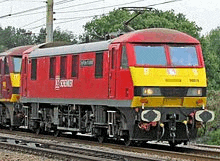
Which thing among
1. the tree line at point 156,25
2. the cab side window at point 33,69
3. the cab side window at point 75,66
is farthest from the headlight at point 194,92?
the tree line at point 156,25

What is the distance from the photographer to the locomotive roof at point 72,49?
744 inches

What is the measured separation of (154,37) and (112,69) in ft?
5.09

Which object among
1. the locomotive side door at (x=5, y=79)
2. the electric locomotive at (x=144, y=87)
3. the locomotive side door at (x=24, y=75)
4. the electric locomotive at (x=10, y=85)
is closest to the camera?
the electric locomotive at (x=144, y=87)

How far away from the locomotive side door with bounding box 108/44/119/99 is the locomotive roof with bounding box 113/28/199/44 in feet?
0.84

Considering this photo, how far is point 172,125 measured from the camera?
56.0ft

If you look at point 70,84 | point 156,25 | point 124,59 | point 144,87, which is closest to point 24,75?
point 70,84

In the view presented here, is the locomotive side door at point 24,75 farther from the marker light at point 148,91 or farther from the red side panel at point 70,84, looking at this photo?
the marker light at point 148,91

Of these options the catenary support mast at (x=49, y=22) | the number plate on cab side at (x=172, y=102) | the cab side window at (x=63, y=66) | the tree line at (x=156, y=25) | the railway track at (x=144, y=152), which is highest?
the tree line at (x=156, y=25)

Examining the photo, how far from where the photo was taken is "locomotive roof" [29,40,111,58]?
62.0 feet

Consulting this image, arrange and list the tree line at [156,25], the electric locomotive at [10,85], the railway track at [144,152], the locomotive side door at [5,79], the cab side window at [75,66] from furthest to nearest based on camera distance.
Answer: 1. the tree line at [156,25]
2. the locomotive side door at [5,79]
3. the electric locomotive at [10,85]
4. the cab side window at [75,66]
5. the railway track at [144,152]

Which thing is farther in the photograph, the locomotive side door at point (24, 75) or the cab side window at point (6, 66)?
the cab side window at point (6, 66)

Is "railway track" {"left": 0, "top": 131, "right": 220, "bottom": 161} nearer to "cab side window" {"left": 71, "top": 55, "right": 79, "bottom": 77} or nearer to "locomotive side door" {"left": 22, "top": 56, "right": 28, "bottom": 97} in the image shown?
"cab side window" {"left": 71, "top": 55, "right": 79, "bottom": 77}

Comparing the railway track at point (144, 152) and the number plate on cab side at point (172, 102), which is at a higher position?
the number plate on cab side at point (172, 102)

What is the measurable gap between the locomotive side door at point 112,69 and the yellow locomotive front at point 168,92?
688mm
